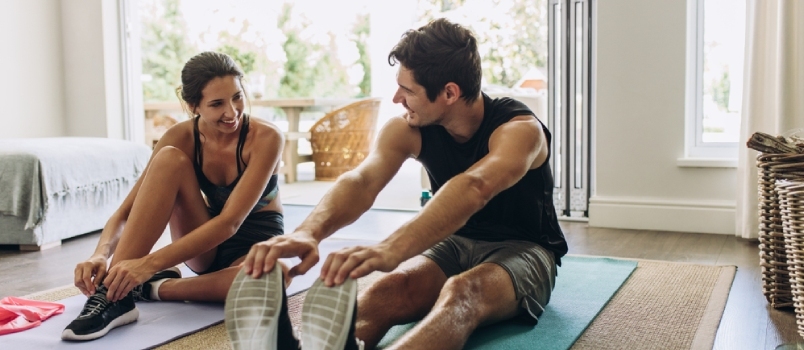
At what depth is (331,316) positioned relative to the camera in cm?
117

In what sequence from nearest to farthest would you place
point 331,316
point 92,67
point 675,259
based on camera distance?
point 331,316
point 675,259
point 92,67

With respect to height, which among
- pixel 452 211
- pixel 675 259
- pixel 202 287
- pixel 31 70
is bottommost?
pixel 675 259

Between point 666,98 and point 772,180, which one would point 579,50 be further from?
point 772,180

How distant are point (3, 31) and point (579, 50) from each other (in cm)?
355

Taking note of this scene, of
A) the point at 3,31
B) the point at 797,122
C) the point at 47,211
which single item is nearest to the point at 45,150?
the point at 47,211

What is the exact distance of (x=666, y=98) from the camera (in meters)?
3.39

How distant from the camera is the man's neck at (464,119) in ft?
5.70

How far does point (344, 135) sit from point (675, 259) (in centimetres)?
377

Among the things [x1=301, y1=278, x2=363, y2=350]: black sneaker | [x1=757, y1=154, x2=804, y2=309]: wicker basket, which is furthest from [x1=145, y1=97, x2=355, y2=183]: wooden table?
[x1=301, y1=278, x2=363, y2=350]: black sneaker

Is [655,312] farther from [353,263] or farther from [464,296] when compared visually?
[353,263]

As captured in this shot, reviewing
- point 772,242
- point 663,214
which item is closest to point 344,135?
point 663,214

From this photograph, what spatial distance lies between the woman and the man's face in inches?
19.3

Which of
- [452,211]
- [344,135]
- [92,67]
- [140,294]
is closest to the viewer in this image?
[452,211]

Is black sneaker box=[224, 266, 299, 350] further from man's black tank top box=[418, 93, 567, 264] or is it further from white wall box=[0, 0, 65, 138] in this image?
white wall box=[0, 0, 65, 138]
